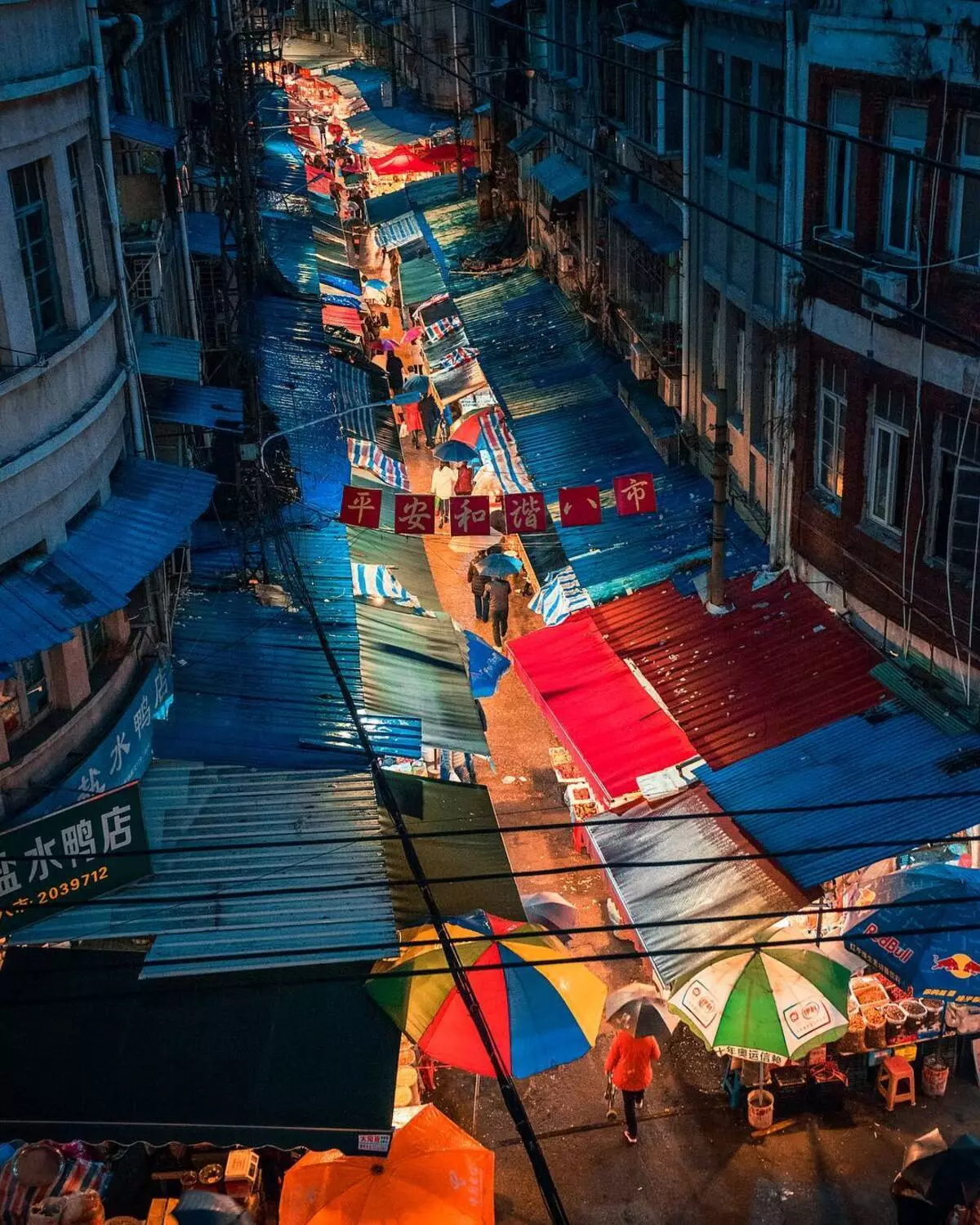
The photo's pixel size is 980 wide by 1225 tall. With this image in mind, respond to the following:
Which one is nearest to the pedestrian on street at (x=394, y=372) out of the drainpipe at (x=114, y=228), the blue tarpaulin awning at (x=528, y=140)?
the blue tarpaulin awning at (x=528, y=140)

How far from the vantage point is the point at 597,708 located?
1844 centimetres

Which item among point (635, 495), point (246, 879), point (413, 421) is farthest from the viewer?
point (413, 421)

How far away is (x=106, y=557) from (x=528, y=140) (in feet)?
68.4

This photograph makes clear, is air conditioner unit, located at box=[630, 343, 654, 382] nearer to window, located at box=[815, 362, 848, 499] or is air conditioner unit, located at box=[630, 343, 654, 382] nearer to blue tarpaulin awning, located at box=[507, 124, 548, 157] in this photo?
window, located at box=[815, 362, 848, 499]

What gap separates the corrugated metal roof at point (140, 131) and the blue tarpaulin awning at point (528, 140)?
15.5 m

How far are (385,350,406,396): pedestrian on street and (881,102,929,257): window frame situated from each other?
2385cm

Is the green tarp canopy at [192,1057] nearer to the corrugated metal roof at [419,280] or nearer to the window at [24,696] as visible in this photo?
the window at [24,696]

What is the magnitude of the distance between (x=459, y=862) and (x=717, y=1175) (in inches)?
172

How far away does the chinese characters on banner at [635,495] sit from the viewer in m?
20.8

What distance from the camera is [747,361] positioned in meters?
19.8

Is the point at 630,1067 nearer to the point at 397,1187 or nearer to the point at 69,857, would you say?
the point at 397,1187

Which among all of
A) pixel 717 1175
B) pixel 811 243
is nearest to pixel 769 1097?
pixel 717 1175

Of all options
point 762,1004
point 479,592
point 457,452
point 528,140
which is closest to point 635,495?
point 479,592

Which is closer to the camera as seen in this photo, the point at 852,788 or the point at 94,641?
the point at 852,788
